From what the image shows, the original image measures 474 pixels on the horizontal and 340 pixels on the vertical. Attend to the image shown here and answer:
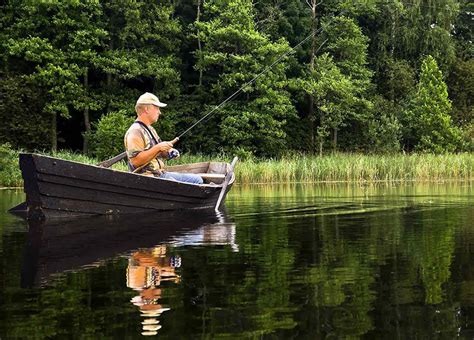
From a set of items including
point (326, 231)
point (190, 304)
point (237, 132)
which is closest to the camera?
point (190, 304)

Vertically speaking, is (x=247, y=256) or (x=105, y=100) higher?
(x=105, y=100)

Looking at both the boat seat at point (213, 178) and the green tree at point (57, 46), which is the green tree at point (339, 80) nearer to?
the green tree at point (57, 46)

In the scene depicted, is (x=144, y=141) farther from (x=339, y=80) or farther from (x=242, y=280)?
(x=339, y=80)

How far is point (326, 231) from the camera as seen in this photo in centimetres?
762

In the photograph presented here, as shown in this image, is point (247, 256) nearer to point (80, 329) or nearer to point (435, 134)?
point (80, 329)

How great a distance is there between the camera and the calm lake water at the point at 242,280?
3.54 m

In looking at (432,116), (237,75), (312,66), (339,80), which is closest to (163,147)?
(237,75)

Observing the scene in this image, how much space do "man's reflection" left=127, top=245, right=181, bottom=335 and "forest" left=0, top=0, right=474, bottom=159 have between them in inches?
981

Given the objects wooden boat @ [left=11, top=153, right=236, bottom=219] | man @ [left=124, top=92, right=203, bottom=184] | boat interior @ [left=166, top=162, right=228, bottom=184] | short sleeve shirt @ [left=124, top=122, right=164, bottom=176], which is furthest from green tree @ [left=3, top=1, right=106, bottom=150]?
short sleeve shirt @ [left=124, top=122, right=164, bottom=176]

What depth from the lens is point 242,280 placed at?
15.5 feet

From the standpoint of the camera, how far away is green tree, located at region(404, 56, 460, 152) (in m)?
35.2

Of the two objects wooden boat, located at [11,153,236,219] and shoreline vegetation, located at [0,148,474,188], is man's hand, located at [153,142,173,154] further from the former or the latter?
shoreline vegetation, located at [0,148,474,188]

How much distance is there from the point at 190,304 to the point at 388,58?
37690 mm

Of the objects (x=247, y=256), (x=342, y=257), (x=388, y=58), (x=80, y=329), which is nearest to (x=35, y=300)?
(x=80, y=329)
